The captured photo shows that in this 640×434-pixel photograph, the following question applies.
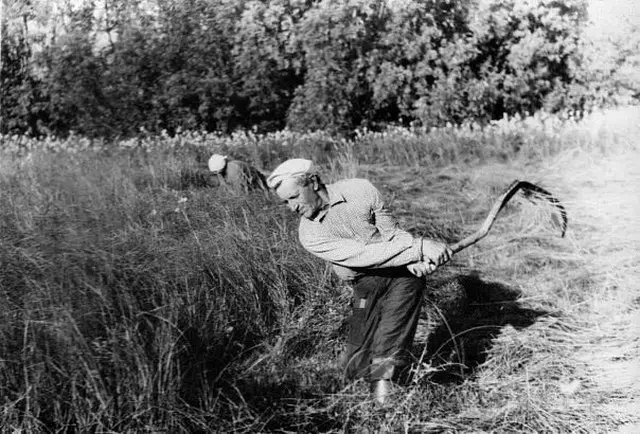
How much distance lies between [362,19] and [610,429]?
Answer: 4.72 metres

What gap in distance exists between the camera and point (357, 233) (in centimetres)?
276

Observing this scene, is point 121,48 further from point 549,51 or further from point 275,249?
point 549,51

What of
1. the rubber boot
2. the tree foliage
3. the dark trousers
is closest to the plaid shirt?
the dark trousers

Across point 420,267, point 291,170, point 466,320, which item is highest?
point 291,170

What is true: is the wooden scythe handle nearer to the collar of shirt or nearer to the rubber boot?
the collar of shirt

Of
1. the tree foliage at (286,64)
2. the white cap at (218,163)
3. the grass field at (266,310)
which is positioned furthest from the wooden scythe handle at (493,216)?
the white cap at (218,163)

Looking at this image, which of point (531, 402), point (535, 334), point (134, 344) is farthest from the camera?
point (535, 334)

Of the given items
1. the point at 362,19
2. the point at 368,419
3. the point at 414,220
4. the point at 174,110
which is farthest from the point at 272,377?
the point at 362,19

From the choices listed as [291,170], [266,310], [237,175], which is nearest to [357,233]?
[291,170]

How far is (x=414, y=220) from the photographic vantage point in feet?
17.4

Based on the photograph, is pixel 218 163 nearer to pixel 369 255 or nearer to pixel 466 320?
pixel 466 320

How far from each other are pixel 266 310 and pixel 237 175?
2188mm

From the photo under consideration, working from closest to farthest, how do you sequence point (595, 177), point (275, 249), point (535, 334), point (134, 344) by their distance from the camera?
point (134, 344) < point (535, 334) < point (275, 249) < point (595, 177)

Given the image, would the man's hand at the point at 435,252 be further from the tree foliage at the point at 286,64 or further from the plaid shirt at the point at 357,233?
the tree foliage at the point at 286,64
